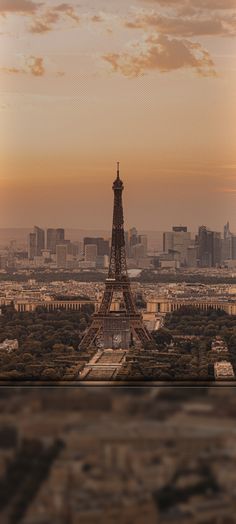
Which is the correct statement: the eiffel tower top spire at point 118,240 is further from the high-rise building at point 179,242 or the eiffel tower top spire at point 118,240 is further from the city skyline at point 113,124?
the high-rise building at point 179,242

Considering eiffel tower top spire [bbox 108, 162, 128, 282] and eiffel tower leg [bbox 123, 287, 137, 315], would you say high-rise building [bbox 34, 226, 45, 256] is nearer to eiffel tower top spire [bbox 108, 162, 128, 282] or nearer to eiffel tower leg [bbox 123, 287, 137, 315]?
eiffel tower top spire [bbox 108, 162, 128, 282]

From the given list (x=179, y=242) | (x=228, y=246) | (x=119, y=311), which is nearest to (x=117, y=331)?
(x=119, y=311)

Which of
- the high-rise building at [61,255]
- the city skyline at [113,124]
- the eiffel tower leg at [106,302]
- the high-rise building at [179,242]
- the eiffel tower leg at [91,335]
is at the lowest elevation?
the eiffel tower leg at [91,335]

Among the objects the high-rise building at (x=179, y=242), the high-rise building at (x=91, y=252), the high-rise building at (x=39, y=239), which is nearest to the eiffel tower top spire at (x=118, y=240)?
the high-rise building at (x=91, y=252)

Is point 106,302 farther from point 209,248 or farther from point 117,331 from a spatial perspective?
point 209,248

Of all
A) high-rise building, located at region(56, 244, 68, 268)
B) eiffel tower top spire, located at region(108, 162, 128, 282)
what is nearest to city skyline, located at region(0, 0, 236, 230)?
eiffel tower top spire, located at region(108, 162, 128, 282)

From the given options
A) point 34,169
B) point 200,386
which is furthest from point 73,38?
point 200,386
